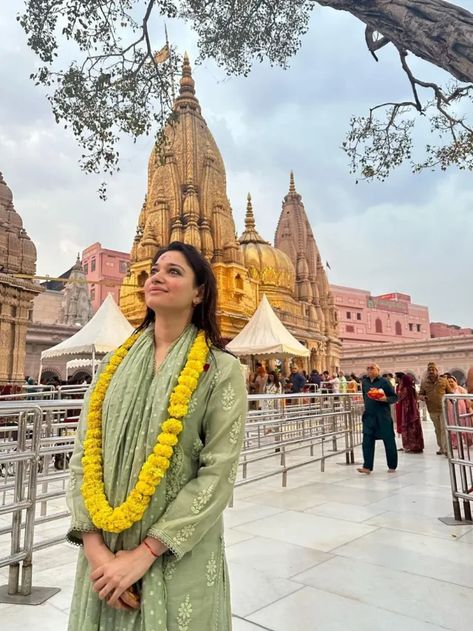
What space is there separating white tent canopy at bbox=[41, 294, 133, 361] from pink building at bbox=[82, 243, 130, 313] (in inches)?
1192

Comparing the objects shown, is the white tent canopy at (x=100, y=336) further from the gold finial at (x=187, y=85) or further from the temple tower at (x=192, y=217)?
the gold finial at (x=187, y=85)

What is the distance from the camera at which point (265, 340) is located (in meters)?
12.5

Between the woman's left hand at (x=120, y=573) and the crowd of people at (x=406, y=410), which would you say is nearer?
the woman's left hand at (x=120, y=573)

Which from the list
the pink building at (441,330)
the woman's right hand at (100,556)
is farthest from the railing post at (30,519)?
the pink building at (441,330)

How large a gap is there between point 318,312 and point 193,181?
54.0ft

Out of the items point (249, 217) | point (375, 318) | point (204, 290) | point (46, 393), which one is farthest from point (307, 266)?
point (204, 290)

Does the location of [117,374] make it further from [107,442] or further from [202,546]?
[202,546]

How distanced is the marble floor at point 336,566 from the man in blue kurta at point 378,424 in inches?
46.9

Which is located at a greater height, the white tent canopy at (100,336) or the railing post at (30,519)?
the white tent canopy at (100,336)

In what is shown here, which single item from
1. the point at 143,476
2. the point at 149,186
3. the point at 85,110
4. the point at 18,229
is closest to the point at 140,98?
the point at 85,110

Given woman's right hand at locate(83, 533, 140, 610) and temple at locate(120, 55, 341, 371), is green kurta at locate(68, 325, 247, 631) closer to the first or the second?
woman's right hand at locate(83, 533, 140, 610)

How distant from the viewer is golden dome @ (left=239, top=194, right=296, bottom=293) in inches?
1267

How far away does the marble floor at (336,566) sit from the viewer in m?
2.41

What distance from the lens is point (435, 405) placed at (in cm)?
823
